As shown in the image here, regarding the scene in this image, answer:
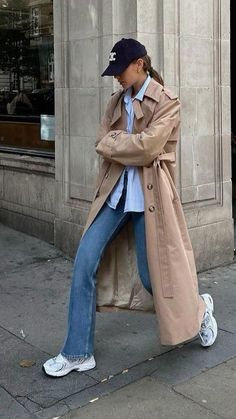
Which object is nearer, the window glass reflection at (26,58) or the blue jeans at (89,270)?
the blue jeans at (89,270)

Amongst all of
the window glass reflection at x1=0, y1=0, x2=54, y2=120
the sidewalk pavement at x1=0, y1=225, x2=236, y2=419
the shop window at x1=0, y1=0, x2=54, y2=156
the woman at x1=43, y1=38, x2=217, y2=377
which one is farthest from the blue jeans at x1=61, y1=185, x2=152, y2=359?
the window glass reflection at x1=0, y1=0, x2=54, y2=120

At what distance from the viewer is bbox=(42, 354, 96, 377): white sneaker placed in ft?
12.6

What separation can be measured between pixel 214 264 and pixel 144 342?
2.02 metres

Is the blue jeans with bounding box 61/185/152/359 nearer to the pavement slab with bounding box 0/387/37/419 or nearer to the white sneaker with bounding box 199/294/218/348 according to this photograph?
the pavement slab with bounding box 0/387/37/419

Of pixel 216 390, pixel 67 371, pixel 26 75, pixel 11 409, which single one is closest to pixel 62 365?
pixel 67 371

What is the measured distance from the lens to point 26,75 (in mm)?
8047

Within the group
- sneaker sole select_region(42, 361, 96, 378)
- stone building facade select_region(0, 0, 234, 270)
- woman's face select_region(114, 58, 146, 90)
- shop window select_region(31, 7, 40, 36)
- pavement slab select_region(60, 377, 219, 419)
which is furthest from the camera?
shop window select_region(31, 7, 40, 36)

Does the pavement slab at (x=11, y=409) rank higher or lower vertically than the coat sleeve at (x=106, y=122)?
lower

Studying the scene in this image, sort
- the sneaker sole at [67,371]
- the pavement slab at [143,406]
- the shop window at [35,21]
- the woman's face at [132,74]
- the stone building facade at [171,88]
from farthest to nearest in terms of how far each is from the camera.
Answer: the shop window at [35,21], the stone building facade at [171,88], the sneaker sole at [67,371], the woman's face at [132,74], the pavement slab at [143,406]

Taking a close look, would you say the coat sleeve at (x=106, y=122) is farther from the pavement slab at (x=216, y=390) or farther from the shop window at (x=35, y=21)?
the shop window at (x=35, y=21)

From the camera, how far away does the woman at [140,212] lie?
3.71 m

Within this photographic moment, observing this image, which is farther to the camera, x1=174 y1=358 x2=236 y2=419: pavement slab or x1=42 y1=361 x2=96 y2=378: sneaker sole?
x1=42 y1=361 x2=96 y2=378: sneaker sole

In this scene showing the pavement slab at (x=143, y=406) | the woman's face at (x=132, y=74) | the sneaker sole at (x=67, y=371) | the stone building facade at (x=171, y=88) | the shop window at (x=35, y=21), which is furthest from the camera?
the shop window at (x=35, y=21)

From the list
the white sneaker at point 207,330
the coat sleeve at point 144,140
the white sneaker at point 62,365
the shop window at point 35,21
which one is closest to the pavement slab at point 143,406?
the white sneaker at point 62,365
